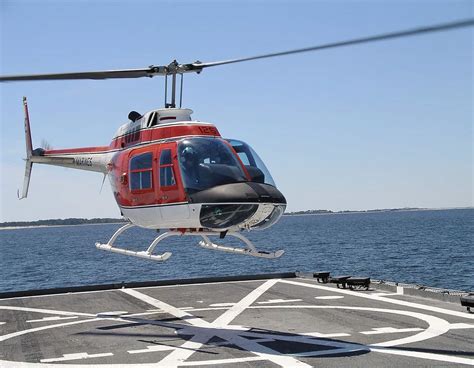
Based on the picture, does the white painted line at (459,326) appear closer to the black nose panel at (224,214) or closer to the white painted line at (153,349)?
the black nose panel at (224,214)

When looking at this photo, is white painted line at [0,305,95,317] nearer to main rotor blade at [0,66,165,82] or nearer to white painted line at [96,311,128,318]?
white painted line at [96,311,128,318]

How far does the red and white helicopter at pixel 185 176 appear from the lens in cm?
1650

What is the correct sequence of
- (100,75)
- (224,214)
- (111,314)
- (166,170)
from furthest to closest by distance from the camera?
(111,314) → (166,170) → (100,75) → (224,214)

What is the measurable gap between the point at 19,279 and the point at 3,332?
4995cm

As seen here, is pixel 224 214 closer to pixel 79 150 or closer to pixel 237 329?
pixel 237 329

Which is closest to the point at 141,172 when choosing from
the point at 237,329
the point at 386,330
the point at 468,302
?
the point at 237,329

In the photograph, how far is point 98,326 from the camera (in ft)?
66.5

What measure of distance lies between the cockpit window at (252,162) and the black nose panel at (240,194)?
0.43m

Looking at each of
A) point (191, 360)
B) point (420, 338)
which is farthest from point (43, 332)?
point (420, 338)

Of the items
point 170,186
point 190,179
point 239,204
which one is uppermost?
point 190,179

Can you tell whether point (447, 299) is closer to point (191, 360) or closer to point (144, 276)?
point (191, 360)

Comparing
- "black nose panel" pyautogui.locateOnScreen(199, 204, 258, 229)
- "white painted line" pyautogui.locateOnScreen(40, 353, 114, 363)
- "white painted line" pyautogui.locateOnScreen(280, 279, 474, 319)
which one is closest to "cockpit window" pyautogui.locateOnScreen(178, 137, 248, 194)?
"black nose panel" pyautogui.locateOnScreen(199, 204, 258, 229)

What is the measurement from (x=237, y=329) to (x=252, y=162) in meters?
5.37

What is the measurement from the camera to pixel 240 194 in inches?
635
